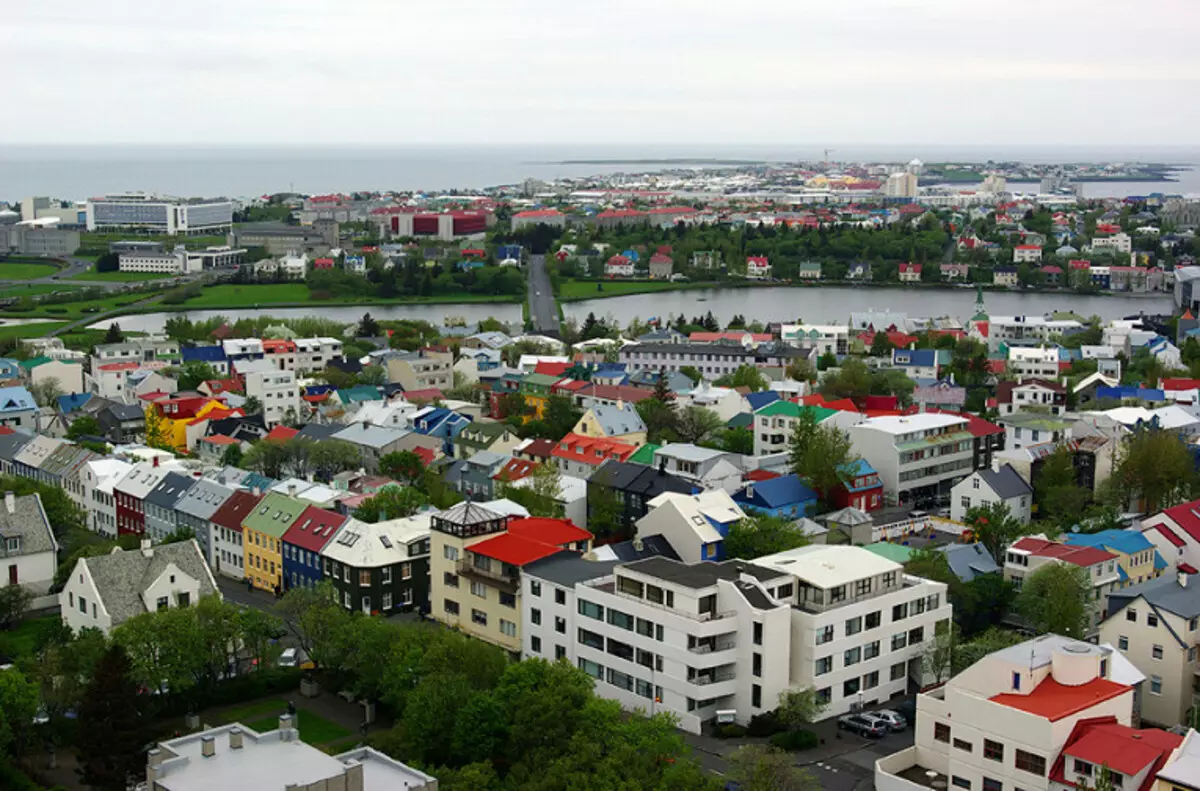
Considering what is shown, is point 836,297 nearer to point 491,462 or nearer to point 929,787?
point 491,462

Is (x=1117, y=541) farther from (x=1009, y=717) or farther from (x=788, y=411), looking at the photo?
(x=788, y=411)

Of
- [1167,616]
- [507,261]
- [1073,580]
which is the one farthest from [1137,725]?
[507,261]

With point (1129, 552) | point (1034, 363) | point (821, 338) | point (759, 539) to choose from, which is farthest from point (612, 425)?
point (821, 338)

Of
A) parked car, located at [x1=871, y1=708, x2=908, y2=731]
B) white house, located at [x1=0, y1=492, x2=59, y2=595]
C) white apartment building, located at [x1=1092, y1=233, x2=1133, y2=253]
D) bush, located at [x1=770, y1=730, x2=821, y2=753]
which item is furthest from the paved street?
bush, located at [x1=770, y1=730, x2=821, y2=753]

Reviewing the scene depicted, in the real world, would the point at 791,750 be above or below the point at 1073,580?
below

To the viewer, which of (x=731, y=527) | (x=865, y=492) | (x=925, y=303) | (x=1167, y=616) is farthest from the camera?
(x=925, y=303)

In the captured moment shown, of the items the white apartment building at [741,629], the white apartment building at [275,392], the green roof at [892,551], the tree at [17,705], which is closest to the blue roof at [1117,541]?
the green roof at [892,551]
